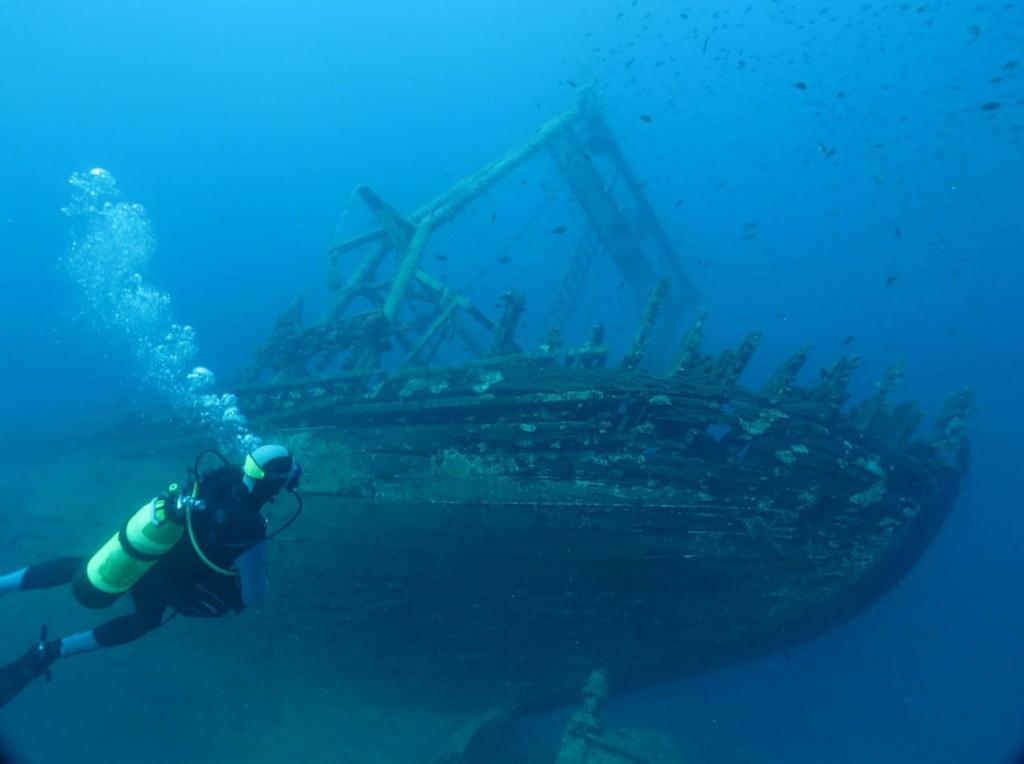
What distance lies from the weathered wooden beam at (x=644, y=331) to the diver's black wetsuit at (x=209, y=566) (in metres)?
4.39

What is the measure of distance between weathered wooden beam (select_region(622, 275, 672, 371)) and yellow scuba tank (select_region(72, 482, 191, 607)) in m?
4.73

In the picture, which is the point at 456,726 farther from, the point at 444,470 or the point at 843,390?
the point at 843,390

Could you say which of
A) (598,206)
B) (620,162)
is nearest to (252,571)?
(598,206)

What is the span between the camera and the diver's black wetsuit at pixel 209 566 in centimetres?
377

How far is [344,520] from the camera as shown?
22.0 feet

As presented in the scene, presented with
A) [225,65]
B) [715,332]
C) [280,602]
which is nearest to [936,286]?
[715,332]

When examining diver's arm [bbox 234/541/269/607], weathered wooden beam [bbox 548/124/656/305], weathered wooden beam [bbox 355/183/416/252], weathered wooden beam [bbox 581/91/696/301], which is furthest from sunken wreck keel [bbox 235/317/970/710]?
weathered wooden beam [bbox 581/91/696/301]

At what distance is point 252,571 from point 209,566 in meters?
0.28

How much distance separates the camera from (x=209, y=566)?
3869 millimetres

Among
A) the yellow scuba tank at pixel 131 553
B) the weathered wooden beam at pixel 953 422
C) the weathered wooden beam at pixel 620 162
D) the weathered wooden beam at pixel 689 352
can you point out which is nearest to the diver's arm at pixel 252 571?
the yellow scuba tank at pixel 131 553

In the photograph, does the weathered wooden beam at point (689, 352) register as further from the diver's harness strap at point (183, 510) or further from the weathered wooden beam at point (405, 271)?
the diver's harness strap at point (183, 510)

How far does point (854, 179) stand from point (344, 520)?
404 feet

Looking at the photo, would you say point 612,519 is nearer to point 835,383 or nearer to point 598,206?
point 835,383

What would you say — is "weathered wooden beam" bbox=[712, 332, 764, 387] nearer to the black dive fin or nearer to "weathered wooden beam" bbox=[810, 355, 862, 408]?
"weathered wooden beam" bbox=[810, 355, 862, 408]
